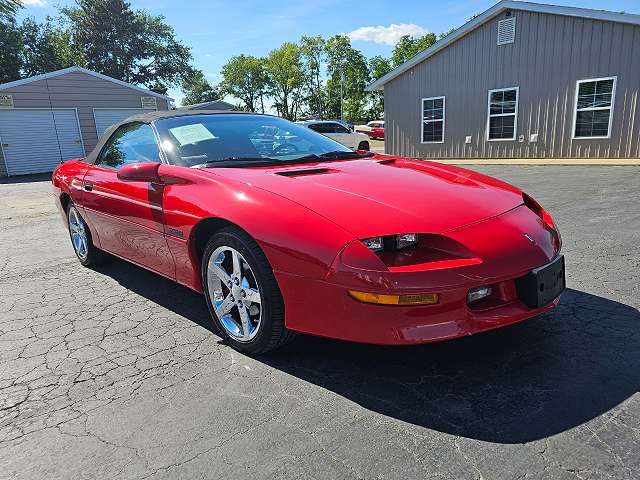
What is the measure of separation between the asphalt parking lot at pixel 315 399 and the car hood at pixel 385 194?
0.76 m

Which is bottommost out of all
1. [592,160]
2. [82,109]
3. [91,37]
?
[592,160]

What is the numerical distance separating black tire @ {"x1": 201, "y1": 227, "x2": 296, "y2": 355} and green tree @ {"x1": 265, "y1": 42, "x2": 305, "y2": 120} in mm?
68343

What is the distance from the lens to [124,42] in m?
43.6

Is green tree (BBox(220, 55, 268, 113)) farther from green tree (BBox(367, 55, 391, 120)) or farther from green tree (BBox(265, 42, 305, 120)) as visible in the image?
green tree (BBox(367, 55, 391, 120))

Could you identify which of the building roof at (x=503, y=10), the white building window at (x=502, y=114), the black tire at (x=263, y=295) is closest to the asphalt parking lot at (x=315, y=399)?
the black tire at (x=263, y=295)

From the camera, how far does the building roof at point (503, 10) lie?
11.7 metres

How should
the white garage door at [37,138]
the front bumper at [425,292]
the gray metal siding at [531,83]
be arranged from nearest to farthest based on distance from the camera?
1. the front bumper at [425,292]
2. the gray metal siding at [531,83]
3. the white garage door at [37,138]

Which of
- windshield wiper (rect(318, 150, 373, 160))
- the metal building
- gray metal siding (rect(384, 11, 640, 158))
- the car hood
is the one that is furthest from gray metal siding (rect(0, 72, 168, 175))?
the car hood

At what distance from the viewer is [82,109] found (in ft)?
60.4

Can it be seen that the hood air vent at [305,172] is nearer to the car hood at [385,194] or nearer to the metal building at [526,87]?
the car hood at [385,194]

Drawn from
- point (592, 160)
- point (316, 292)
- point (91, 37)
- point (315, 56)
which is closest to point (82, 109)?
point (592, 160)

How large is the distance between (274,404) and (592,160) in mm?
13299

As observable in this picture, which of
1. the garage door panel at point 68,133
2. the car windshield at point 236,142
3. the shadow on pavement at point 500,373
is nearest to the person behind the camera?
the shadow on pavement at point 500,373

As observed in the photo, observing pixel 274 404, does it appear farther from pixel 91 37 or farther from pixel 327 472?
pixel 91 37
